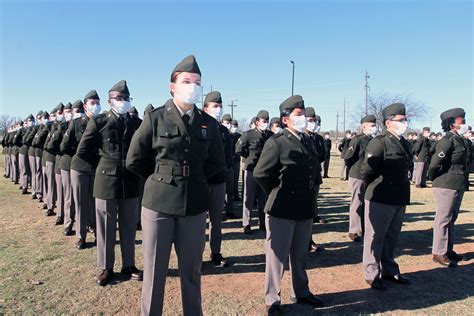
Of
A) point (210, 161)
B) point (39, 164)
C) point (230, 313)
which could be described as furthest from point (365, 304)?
point (39, 164)

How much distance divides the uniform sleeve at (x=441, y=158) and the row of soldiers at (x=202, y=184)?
2cm

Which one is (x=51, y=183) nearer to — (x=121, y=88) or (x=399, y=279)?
(x=121, y=88)

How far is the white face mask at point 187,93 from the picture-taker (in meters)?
3.40

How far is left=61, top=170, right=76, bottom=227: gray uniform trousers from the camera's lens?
24.1 feet

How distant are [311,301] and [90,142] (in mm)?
3652

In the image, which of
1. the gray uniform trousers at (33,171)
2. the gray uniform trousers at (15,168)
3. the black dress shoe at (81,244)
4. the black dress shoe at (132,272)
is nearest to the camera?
the black dress shoe at (132,272)

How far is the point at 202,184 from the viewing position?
3430mm

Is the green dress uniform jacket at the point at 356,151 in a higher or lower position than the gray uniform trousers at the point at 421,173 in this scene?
higher

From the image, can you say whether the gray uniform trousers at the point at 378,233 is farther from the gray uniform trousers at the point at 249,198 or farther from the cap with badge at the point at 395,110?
the gray uniform trousers at the point at 249,198

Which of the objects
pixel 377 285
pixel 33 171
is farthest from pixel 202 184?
pixel 33 171

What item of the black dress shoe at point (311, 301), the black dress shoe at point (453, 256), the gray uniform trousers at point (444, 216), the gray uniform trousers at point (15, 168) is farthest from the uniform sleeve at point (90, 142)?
the gray uniform trousers at point (15, 168)

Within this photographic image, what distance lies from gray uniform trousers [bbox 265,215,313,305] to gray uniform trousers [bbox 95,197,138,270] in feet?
6.49

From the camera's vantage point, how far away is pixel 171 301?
14.6ft

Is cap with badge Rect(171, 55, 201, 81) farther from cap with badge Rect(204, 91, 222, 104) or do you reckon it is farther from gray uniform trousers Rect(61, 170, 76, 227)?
gray uniform trousers Rect(61, 170, 76, 227)
